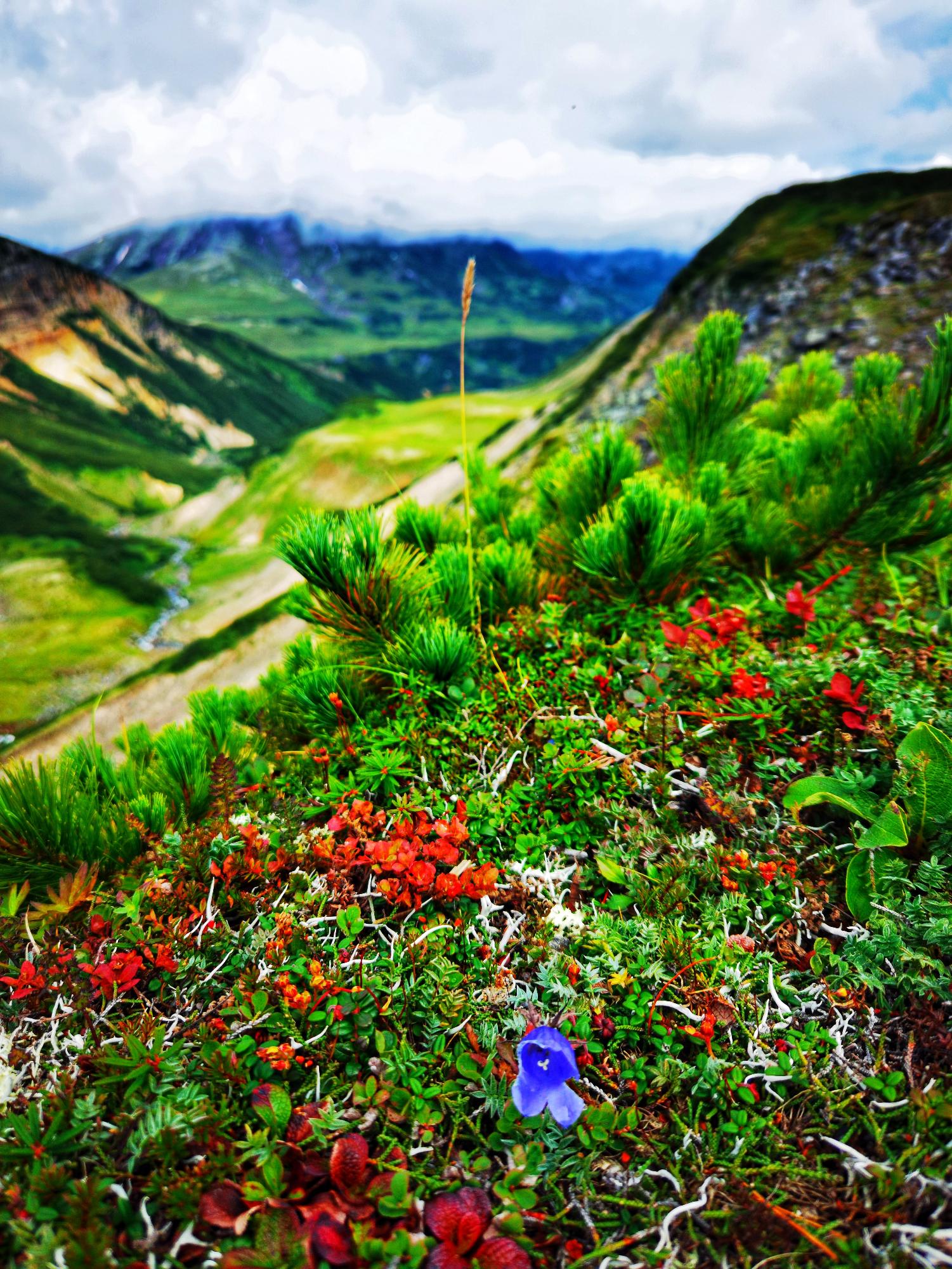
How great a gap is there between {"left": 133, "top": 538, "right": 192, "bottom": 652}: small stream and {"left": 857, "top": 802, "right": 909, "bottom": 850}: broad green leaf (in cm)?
6019

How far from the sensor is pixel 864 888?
1.95m

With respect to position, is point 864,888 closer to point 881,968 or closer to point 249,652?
point 881,968

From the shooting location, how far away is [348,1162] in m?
1.41

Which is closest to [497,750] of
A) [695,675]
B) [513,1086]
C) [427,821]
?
[427,821]

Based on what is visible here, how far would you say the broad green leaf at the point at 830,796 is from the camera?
2.09m

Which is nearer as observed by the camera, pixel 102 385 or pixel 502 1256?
pixel 502 1256

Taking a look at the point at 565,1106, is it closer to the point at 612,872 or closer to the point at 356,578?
the point at 612,872

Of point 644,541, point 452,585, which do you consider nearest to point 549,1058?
point 452,585

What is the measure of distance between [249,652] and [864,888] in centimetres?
3757

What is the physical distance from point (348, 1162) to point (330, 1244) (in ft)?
0.50

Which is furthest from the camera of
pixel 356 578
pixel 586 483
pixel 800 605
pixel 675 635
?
pixel 586 483

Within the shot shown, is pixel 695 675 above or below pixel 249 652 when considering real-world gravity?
above

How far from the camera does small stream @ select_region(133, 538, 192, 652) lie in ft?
188

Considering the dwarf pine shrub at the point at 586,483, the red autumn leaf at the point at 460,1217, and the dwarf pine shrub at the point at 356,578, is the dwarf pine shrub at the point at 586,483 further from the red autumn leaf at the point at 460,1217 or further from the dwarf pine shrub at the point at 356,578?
the red autumn leaf at the point at 460,1217
